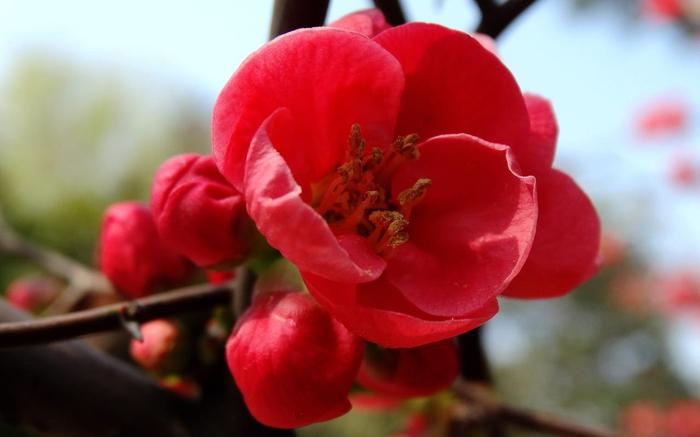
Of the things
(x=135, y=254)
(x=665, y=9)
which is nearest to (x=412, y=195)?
(x=135, y=254)

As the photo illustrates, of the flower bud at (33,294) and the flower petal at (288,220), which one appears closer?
the flower petal at (288,220)

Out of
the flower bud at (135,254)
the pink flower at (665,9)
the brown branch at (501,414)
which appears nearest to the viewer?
the flower bud at (135,254)

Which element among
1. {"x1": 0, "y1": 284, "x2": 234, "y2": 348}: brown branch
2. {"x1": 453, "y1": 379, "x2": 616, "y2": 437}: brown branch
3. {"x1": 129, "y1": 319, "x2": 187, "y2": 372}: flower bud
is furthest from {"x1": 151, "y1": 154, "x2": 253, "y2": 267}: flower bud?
{"x1": 453, "y1": 379, "x2": 616, "y2": 437}: brown branch

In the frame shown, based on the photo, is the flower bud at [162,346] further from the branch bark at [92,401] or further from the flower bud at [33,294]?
the flower bud at [33,294]

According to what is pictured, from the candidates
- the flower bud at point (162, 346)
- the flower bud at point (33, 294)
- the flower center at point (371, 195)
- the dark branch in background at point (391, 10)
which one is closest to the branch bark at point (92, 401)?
the flower bud at point (162, 346)

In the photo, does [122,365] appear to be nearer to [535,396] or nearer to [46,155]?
[46,155]

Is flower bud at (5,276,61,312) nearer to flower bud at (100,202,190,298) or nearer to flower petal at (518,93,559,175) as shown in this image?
flower bud at (100,202,190,298)

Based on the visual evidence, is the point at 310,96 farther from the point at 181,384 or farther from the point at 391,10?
the point at 181,384
